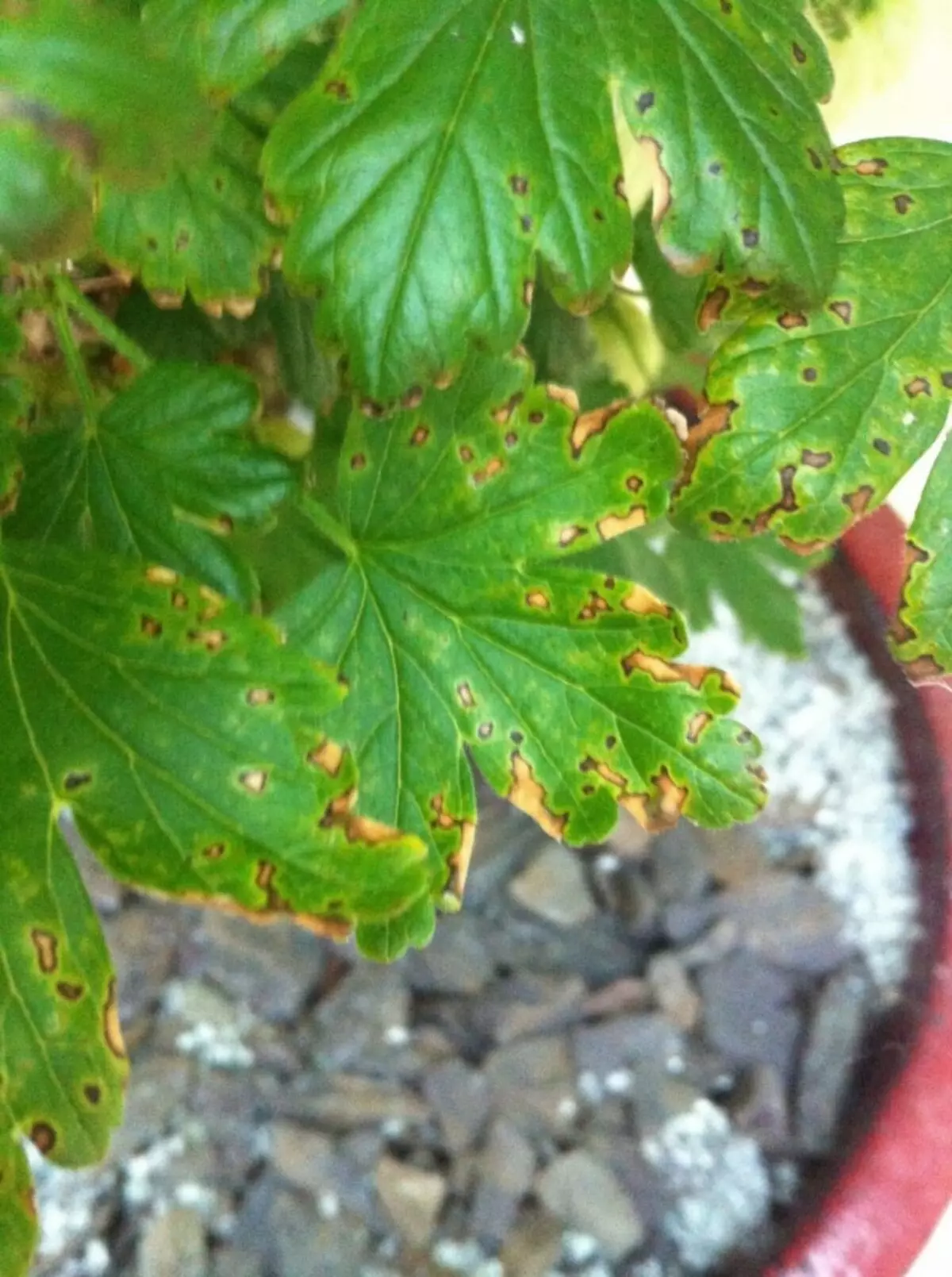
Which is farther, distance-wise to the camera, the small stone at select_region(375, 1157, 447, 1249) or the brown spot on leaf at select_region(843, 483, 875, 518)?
the small stone at select_region(375, 1157, 447, 1249)

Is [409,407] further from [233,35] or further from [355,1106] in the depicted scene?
[355,1106]

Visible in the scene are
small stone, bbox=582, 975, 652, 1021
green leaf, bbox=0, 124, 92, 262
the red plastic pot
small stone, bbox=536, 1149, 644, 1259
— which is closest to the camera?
green leaf, bbox=0, 124, 92, 262

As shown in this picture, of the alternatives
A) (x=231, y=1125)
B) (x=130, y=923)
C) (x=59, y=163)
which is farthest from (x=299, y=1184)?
(x=59, y=163)

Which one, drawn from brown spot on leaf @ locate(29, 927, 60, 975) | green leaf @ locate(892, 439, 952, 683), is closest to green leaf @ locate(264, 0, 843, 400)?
green leaf @ locate(892, 439, 952, 683)

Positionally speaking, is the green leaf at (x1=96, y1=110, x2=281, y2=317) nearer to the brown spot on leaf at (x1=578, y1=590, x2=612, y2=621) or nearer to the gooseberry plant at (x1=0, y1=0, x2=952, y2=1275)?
the gooseberry plant at (x1=0, y1=0, x2=952, y2=1275)

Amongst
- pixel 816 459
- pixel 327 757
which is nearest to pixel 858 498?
pixel 816 459

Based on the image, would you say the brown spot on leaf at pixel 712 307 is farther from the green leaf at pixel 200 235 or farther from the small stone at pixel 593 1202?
the small stone at pixel 593 1202
